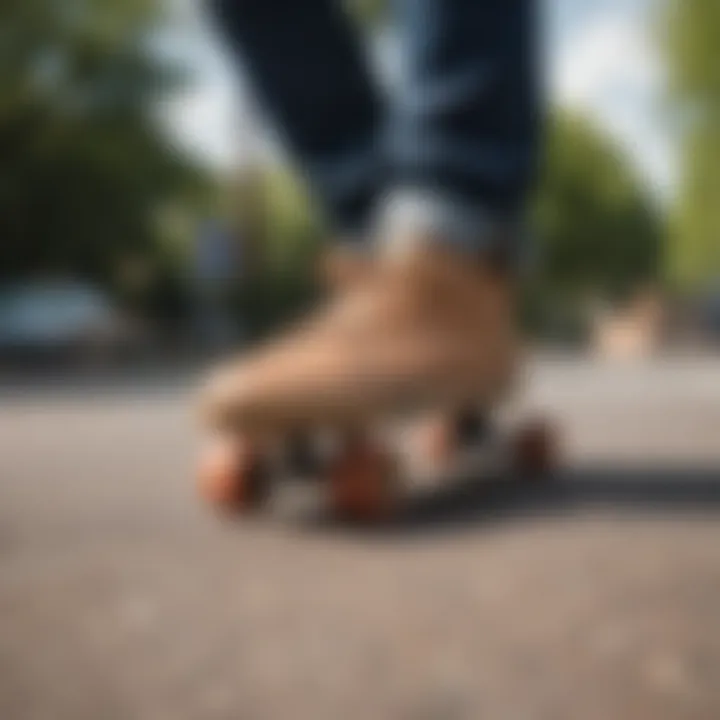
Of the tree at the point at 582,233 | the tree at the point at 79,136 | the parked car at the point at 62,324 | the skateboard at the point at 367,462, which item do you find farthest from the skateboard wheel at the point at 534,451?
the parked car at the point at 62,324

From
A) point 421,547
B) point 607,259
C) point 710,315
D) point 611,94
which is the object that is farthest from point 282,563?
point 710,315

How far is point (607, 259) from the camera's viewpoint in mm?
706

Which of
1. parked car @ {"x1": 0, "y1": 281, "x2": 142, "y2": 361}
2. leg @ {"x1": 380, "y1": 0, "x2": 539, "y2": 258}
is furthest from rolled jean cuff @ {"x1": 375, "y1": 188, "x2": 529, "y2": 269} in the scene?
parked car @ {"x1": 0, "y1": 281, "x2": 142, "y2": 361}

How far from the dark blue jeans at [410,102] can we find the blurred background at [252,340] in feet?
0.08

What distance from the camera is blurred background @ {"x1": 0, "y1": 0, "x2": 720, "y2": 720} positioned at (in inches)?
9.8

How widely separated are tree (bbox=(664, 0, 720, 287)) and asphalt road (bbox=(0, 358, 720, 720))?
0.42 ft

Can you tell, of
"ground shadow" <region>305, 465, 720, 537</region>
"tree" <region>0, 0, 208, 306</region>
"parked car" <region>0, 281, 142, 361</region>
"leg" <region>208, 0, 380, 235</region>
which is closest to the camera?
"ground shadow" <region>305, 465, 720, 537</region>

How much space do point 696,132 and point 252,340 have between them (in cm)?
26

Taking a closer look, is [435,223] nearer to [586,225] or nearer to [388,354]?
[388,354]

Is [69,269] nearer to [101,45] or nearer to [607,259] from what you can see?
[101,45]

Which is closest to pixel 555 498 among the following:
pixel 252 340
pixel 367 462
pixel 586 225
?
pixel 367 462

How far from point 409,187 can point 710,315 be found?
37 cm

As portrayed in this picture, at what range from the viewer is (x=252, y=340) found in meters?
0.61

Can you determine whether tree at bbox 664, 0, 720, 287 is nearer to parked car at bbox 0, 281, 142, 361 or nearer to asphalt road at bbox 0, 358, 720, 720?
asphalt road at bbox 0, 358, 720, 720
